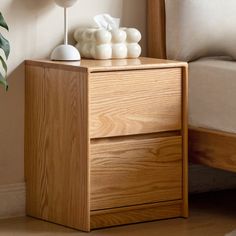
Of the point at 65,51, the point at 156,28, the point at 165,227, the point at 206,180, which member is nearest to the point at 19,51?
the point at 65,51

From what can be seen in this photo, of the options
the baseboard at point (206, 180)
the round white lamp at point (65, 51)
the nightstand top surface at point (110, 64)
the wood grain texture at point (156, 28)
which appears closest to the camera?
the nightstand top surface at point (110, 64)

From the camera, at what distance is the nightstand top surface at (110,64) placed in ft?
8.92

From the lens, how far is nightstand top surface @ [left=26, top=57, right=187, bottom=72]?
2.72m

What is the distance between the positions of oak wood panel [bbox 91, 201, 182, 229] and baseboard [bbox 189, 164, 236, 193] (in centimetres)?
43

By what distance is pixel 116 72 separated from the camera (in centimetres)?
276

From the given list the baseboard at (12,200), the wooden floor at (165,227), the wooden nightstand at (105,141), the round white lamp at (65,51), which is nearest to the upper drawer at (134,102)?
the wooden nightstand at (105,141)

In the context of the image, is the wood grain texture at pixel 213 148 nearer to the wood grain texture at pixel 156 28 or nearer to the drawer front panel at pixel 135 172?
the drawer front panel at pixel 135 172

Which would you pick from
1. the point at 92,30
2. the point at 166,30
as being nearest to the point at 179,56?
the point at 166,30

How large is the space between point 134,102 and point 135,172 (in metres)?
0.25

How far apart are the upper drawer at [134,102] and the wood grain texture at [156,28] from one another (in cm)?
30

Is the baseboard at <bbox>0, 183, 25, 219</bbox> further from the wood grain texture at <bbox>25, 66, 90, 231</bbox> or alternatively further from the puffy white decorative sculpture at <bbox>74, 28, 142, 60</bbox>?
the puffy white decorative sculpture at <bbox>74, 28, 142, 60</bbox>

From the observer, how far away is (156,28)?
3.20 m

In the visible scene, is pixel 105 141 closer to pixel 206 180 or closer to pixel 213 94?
pixel 213 94

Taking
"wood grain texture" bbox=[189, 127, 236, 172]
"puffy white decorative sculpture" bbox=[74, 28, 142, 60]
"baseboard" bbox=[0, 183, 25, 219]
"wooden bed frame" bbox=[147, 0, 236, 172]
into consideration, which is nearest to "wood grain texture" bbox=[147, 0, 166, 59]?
"wooden bed frame" bbox=[147, 0, 236, 172]
